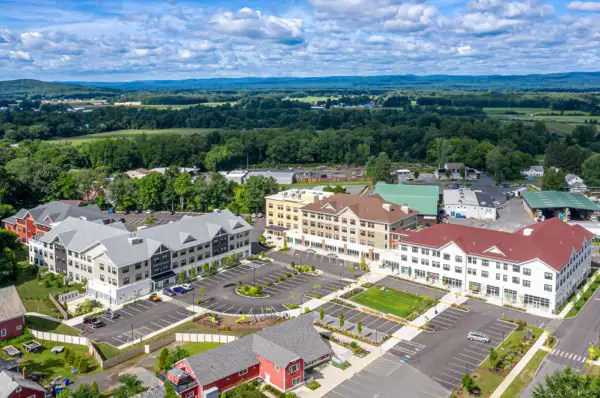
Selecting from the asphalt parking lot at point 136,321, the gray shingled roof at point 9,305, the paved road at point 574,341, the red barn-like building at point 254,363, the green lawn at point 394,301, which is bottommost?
the paved road at point 574,341

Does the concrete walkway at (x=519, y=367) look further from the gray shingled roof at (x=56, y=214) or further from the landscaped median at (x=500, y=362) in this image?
the gray shingled roof at (x=56, y=214)

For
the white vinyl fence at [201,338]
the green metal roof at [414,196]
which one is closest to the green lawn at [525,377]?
the white vinyl fence at [201,338]

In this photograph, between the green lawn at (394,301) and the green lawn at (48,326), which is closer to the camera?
the green lawn at (48,326)

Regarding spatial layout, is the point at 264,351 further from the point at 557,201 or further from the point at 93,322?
the point at 557,201

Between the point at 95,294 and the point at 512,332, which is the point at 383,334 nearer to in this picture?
the point at 512,332

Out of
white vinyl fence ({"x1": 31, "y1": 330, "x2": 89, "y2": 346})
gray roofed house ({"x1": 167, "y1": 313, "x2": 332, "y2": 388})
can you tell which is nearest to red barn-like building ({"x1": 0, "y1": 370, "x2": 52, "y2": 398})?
gray roofed house ({"x1": 167, "y1": 313, "x2": 332, "y2": 388})

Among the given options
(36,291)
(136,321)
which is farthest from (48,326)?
(36,291)

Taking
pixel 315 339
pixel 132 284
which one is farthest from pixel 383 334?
pixel 132 284
